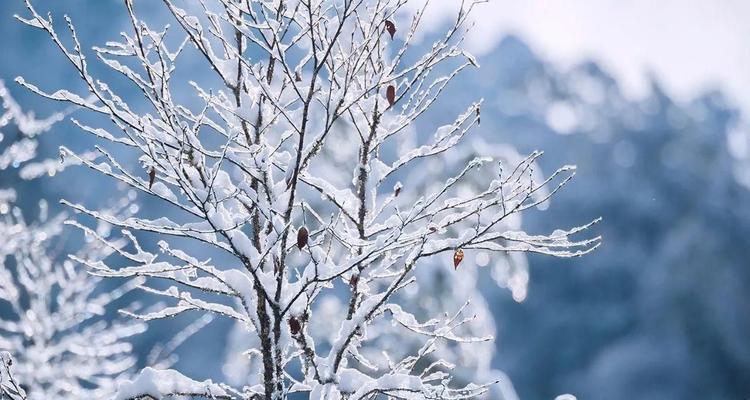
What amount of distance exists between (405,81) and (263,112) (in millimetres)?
736

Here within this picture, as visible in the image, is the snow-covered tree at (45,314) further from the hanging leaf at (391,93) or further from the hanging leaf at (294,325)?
the hanging leaf at (391,93)

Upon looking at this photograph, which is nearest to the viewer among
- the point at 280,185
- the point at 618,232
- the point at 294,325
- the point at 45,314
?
the point at 294,325

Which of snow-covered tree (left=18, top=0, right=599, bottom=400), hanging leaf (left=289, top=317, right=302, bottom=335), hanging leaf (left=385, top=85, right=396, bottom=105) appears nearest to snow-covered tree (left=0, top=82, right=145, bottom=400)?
snow-covered tree (left=18, top=0, right=599, bottom=400)

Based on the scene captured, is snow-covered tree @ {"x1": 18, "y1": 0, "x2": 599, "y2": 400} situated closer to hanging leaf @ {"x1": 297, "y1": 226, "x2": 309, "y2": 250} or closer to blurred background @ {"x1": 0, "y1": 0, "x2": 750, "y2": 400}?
hanging leaf @ {"x1": 297, "y1": 226, "x2": 309, "y2": 250}

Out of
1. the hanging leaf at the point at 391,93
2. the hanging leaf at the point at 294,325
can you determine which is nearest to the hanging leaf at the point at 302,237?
the hanging leaf at the point at 294,325

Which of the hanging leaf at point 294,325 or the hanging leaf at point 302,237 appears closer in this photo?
the hanging leaf at point 302,237

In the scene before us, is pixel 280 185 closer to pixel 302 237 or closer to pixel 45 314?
pixel 302 237

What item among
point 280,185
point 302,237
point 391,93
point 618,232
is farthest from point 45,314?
point 618,232

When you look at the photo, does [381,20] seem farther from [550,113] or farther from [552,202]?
[550,113]

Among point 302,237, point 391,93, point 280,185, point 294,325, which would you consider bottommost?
point 294,325

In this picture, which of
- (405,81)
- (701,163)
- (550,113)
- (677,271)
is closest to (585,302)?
(677,271)

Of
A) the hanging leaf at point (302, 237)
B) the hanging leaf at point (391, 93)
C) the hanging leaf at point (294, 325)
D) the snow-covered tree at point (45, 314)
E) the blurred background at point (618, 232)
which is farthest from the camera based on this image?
the blurred background at point (618, 232)

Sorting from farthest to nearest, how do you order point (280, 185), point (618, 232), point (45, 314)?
point (618, 232)
point (45, 314)
point (280, 185)

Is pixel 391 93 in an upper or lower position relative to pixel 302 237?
upper
